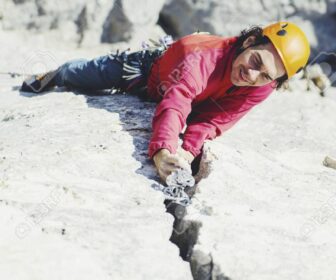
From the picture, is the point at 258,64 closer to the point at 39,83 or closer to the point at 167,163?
the point at 167,163

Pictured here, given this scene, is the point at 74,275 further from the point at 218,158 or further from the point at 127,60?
the point at 127,60

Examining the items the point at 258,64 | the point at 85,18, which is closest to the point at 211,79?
the point at 258,64

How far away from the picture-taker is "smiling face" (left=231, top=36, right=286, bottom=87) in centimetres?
313

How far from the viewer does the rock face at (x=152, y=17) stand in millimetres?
6117

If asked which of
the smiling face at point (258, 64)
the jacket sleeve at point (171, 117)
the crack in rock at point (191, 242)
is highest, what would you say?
the smiling face at point (258, 64)

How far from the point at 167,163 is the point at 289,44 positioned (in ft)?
3.67

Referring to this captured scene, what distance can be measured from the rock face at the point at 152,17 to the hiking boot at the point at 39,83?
1776mm

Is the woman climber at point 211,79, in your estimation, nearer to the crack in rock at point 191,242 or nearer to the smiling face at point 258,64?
the smiling face at point 258,64

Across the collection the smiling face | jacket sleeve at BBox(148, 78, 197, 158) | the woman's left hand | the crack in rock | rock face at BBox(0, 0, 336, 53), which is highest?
the smiling face

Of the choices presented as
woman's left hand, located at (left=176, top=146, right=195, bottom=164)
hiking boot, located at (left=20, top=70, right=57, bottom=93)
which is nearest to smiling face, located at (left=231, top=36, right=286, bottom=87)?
woman's left hand, located at (left=176, top=146, right=195, bottom=164)

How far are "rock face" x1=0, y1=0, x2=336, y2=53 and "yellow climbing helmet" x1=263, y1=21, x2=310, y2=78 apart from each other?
364cm

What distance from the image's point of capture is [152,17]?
22.7 ft

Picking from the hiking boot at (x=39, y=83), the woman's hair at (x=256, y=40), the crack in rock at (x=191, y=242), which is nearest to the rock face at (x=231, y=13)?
the hiking boot at (x=39, y=83)

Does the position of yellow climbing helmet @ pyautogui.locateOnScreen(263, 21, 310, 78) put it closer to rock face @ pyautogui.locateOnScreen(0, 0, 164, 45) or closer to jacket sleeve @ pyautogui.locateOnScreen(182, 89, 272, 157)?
jacket sleeve @ pyautogui.locateOnScreen(182, 89, 272, 157)
